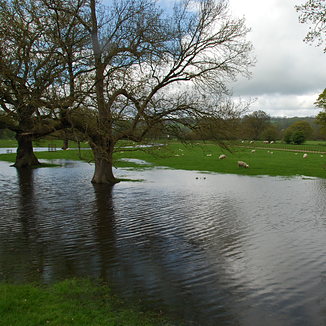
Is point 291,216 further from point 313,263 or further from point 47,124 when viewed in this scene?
point 47,124

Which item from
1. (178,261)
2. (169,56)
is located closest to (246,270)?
(178,261)

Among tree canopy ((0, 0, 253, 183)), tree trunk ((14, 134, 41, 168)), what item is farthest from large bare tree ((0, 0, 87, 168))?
tree trunk ((14, 134, 41, 168))

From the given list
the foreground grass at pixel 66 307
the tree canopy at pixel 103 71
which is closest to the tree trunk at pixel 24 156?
the tree canopy at pixel 103 71

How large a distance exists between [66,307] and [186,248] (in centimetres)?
470

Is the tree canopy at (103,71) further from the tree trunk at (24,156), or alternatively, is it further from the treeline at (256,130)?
the tree trunk at (24,156)

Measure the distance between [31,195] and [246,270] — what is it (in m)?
14.3

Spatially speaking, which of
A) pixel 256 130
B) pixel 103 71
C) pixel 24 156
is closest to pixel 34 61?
pixel 103 71

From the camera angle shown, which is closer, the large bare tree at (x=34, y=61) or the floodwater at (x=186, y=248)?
the floodwater at (x=186, y=248)

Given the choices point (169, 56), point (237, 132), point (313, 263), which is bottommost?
point (313, 263)

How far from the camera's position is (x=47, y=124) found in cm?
1767

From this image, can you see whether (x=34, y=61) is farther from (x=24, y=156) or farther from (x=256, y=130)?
(x=256, y=130)

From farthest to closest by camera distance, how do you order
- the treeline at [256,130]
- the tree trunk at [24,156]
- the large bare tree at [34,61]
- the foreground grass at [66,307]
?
the tree trunk at [24,156] < the treeline at [256,130] < the large bare tree at [34,61] < the foreground grass at [66,307]

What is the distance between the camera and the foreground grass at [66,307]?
559 cm

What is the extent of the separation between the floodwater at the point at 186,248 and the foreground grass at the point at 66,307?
0.48m
